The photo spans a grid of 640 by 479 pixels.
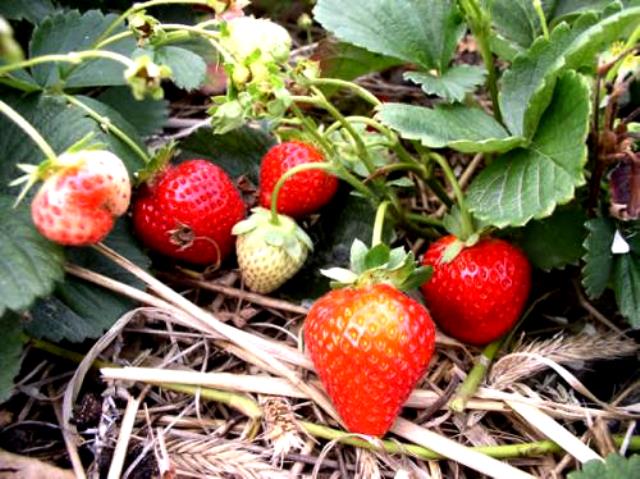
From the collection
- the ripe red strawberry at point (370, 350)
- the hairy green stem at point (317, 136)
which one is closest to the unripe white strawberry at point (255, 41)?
the hairy green stem at point (317, 136)

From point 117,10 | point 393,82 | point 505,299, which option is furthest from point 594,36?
point 117,10

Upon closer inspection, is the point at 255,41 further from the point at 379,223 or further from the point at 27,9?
the point at 27,9

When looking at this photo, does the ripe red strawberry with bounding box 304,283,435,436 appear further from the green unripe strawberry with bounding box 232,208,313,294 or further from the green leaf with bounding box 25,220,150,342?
the green leaf with bounding box 25,220,150,342

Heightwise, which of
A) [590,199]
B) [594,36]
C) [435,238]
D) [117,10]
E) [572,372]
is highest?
[594,36]

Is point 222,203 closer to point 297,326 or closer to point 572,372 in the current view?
point 297,326

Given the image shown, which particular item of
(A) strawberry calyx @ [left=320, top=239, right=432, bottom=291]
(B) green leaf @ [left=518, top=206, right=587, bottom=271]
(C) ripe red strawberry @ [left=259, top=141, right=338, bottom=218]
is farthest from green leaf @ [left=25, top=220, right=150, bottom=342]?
(B) green leaf @ [left=518, top=206, right=587, bottom=271]
